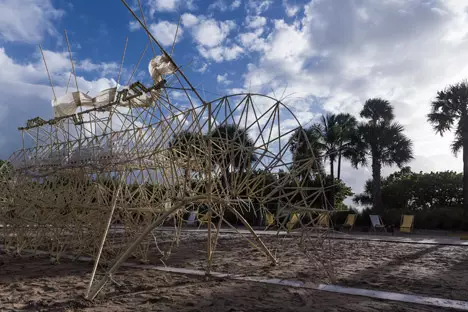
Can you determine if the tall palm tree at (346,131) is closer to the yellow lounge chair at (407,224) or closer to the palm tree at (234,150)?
the yellow lounge chair at (407,224)

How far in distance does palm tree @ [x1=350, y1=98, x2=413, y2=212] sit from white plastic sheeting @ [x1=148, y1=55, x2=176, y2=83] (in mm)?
21079

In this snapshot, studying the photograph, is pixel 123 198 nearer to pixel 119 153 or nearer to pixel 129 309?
pixel 119 153

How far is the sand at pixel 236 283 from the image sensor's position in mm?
4852

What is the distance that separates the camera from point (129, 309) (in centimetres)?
472

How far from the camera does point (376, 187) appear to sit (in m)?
24.6

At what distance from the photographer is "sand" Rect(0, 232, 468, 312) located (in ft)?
15.9

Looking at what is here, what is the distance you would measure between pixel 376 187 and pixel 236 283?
20588 millimetres

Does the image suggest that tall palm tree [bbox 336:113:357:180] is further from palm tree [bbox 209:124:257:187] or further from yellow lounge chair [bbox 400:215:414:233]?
palm tree [bbox 209:124:257:187]

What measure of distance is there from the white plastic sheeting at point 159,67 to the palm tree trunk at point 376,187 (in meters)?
20.0

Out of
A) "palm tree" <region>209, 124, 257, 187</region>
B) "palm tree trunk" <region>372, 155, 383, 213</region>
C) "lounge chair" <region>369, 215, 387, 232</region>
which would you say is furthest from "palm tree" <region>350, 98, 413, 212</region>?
"palm tree" <region>209, 124, 257, 187</region>

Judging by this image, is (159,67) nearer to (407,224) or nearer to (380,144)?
(407,224)

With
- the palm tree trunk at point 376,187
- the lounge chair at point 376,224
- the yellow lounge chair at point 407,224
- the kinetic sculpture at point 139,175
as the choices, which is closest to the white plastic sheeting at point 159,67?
the kinetic sculpture at point 139,175

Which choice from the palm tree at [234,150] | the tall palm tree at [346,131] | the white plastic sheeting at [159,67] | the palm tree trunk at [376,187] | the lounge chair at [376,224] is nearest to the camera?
the palm tree at [234,150]

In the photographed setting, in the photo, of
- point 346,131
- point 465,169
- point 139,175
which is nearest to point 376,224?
point 465,169
